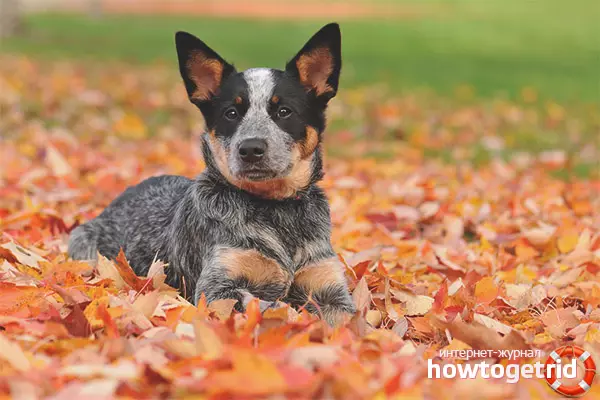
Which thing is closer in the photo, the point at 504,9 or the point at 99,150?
the point at 99,150

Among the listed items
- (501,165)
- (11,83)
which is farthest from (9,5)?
(501,165)

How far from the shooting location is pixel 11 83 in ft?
43.1

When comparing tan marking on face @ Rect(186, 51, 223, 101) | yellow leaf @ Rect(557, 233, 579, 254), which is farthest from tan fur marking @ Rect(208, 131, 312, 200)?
yellow leaf @ Rect(557, 233, 579, 254)

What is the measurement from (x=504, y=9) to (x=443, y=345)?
35089 millimetres

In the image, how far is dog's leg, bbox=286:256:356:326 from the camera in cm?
421

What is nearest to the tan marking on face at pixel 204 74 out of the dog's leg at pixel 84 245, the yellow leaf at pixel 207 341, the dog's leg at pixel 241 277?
the dog's leg at pixel 241 277

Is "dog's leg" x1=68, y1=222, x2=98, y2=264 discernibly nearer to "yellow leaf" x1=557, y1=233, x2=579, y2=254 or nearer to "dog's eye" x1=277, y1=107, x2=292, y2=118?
"dog's eye" x1=277, y1=107, x2=292, y2=118

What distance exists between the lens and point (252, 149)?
13.4 ft

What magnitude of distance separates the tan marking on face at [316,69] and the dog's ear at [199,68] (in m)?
0.42

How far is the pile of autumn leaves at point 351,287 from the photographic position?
9.36 feet

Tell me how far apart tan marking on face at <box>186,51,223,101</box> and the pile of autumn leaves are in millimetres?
1051

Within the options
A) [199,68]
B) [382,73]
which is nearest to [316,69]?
[199,68]

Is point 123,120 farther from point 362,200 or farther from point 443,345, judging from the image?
point 443,345

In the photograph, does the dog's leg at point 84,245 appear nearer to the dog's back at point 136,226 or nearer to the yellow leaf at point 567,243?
the dog's back at point 136,226
